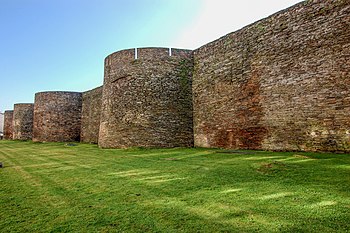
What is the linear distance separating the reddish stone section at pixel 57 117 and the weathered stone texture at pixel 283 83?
14640 millimetres

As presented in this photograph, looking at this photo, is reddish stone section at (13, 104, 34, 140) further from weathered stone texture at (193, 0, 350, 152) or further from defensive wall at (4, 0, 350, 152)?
weathered stone texture at (193, 0, 350, 152)

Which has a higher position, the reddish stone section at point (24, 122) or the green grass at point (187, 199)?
the reddish stone section at point (24, 122)

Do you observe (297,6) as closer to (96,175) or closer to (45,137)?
(96,175)

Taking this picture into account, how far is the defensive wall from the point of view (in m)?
7.52

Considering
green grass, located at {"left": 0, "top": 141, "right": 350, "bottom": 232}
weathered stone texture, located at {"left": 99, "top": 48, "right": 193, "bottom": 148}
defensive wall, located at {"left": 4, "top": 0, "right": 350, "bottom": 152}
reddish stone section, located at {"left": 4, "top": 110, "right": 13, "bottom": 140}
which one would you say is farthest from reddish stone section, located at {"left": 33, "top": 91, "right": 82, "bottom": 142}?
green grass, located at {"left": 0, "top": 141, "right": 350, "bottom": 232}

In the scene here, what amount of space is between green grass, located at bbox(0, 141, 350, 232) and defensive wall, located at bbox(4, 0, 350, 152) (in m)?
2.34

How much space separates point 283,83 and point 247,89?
1488 mm

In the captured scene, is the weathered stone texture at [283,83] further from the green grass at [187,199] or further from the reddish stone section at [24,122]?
the reddish stone section at [24,122]

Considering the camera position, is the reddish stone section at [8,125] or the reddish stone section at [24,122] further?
the reddish stone section at [8,125]

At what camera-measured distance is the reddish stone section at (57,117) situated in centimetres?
2244

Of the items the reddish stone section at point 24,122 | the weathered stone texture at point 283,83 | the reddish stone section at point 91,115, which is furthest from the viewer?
the reddish stone section at point 24,122

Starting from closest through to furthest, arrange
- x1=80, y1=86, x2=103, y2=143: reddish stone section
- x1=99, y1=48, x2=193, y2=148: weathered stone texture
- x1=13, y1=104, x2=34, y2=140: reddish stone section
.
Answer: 1. x1=99, y1=48, x2=193, y2=148: weathered stone texture
2. x1=80, y1=86, x2=103, y2=143: reddish stone section
3. x1=13, y1=104, x2=34, y2=140: reddish stone section

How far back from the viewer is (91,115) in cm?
2045

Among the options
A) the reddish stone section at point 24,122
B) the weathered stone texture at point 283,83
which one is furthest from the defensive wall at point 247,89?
the reddish stone section at point 24,122
